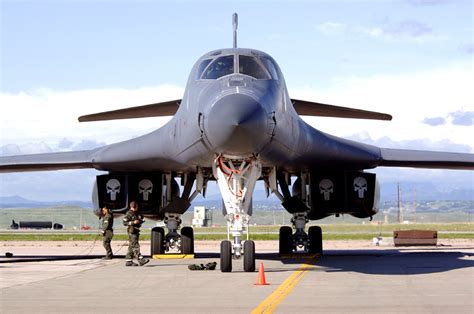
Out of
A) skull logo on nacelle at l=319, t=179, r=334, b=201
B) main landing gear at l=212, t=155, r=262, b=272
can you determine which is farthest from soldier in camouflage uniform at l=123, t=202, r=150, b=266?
skull logo on nacelle at l=319, t=179, r=334, b=201

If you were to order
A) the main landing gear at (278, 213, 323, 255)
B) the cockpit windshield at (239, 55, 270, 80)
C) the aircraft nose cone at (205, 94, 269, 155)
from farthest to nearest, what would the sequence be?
the main landing gear at (278, 213, 323, 255), the cockpit windshield at (239, 55, 270, 80), the aircraft nose cone at (205, 94, 269, 155)

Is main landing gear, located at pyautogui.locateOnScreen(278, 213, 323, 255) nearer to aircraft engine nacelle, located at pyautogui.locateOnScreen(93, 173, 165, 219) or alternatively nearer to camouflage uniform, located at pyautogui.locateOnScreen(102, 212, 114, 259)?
aircraft engine nacelle, located at pyautogui.locateOnScreen(93, 173, 165, 219)

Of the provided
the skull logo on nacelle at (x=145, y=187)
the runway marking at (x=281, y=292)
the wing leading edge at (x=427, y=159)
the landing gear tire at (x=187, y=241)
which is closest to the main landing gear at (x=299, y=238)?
the landing gear tire at (x=187, y=241)

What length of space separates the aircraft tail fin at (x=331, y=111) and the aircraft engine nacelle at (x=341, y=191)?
1.70 meters

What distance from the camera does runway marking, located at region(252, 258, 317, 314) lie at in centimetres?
1038

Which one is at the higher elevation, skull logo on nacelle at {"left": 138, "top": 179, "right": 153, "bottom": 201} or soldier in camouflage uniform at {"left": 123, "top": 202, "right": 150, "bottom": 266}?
skull logo on nacelle at {"left": 138, "top": 179, "right": 153, "bottom": 201}

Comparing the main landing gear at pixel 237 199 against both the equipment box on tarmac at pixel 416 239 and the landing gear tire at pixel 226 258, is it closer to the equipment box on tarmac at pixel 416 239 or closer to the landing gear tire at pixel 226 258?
the landing gear tire at pixel 226 258

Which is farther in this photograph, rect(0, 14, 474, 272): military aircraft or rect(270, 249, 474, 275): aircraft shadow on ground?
rect(270, 249, 474, 275): aircraft shadow on ground

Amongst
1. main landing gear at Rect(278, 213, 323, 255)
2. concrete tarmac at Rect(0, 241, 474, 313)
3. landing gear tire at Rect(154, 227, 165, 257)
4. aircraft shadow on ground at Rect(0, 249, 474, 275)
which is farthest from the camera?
landing gear tire at Rect(154, 227, 165, 257)

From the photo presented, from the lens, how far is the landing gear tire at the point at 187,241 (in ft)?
71.0

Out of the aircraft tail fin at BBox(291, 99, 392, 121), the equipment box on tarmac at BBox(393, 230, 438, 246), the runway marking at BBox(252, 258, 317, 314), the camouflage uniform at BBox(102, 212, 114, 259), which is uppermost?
the aircraft tail fin at BBox(291, 99, 392, 121)

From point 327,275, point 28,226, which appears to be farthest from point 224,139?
point 28,226

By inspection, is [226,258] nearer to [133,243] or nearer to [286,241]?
[133,243]

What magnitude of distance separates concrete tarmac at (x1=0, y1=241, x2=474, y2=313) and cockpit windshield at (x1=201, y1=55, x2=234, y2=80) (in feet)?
11.9
